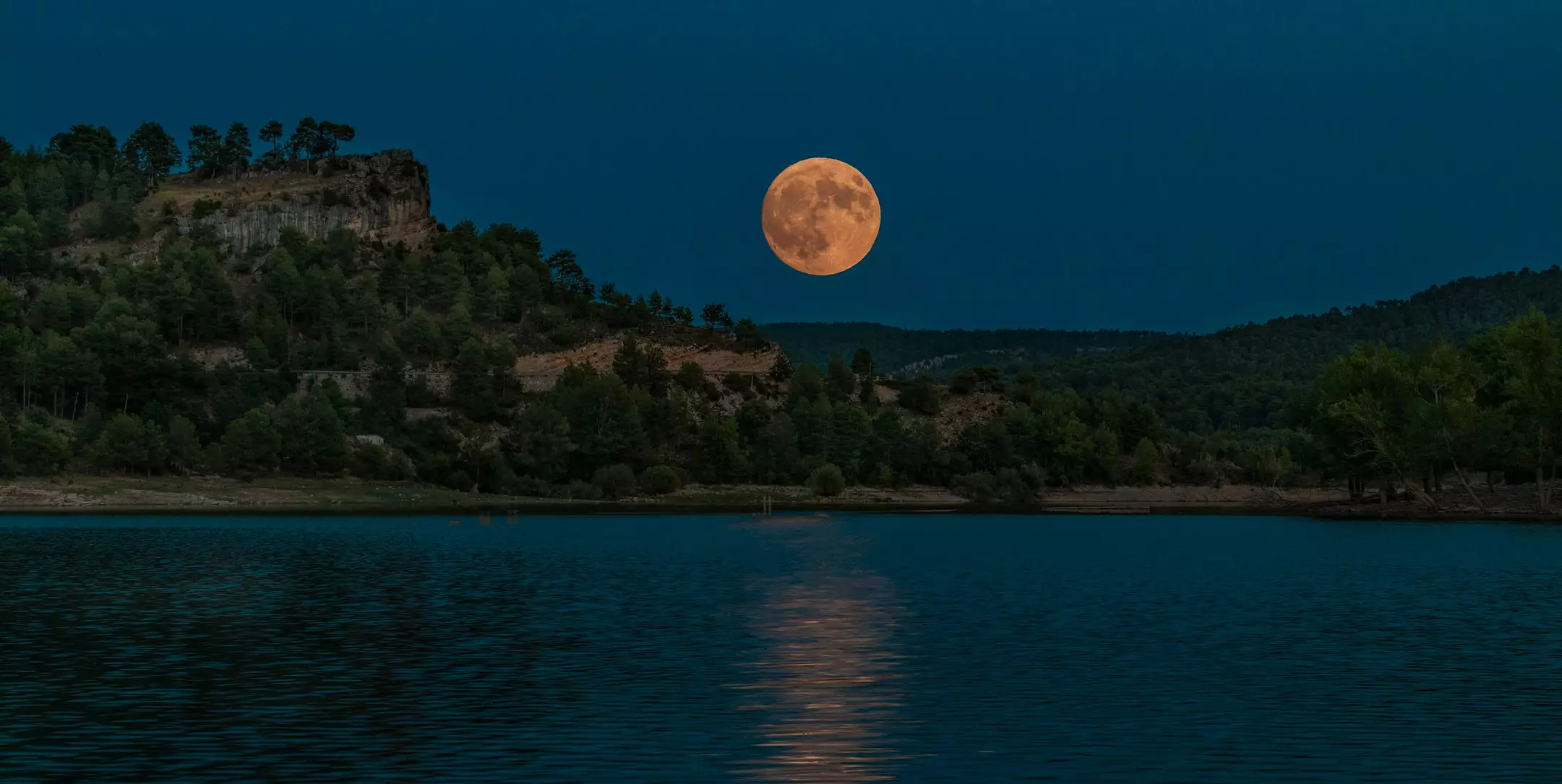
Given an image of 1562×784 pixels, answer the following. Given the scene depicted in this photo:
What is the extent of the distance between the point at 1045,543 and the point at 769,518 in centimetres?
5874

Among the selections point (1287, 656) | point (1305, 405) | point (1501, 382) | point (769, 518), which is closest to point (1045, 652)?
point (1287, 656)

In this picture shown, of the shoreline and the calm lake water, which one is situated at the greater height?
the shoreline

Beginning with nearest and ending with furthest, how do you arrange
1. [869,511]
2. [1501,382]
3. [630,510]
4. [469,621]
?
[469,621]
[1501,382]
[630,510]
[869,511]

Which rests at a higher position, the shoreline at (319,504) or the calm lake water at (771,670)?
the shoreline at (319,504)

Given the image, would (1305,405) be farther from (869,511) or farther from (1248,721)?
(1248,721)

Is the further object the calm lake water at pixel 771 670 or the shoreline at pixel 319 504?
the shoreline at pixel 319 504

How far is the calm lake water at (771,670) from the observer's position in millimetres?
30219

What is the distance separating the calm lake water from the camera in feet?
99.1

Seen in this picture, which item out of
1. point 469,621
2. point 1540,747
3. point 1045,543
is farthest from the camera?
point 1045,543

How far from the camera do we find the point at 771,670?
44.5 metres

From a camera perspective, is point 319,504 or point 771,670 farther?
point 319,504

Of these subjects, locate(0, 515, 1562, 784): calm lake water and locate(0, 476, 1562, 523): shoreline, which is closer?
locate(0, 515, 1562, 784): calm lake water

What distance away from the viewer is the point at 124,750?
101 ft

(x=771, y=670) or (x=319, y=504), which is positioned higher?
(x=319, y=504)
